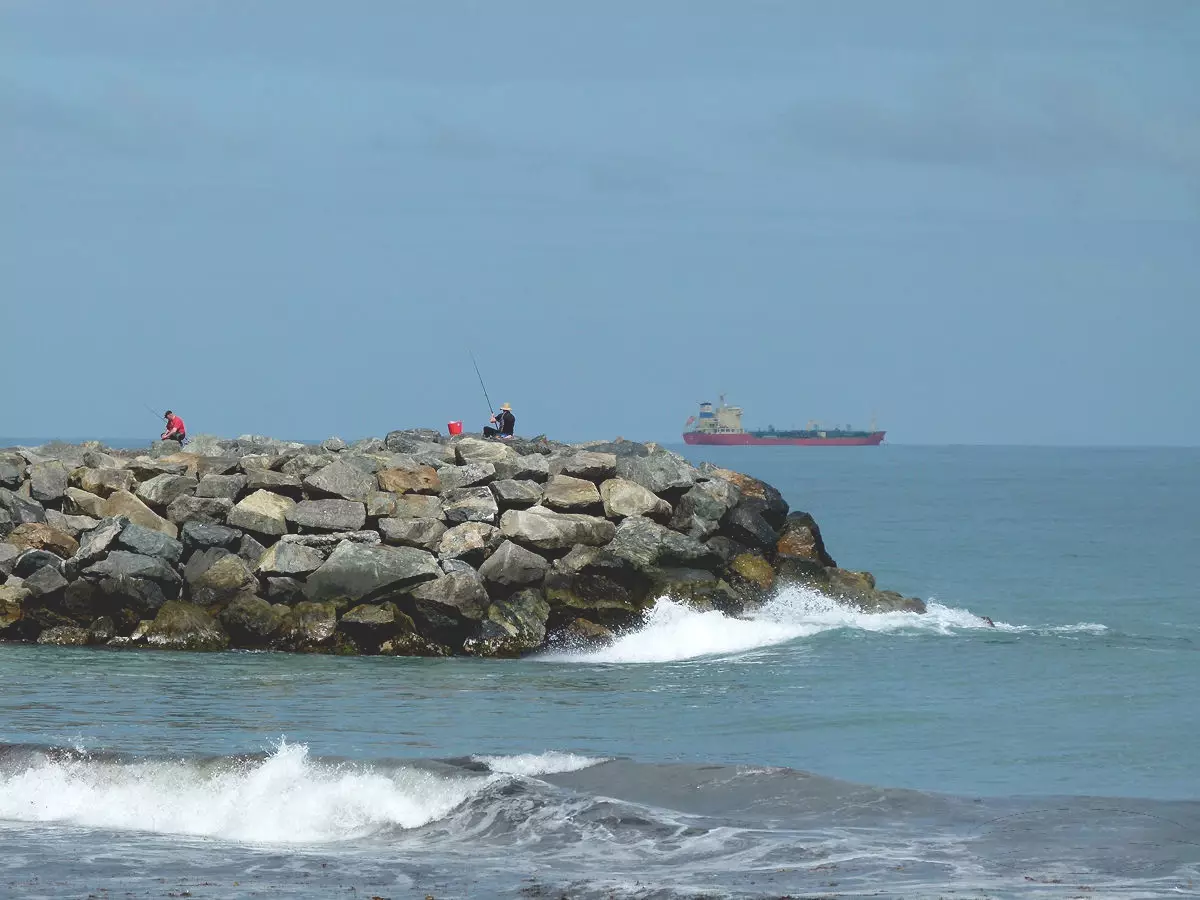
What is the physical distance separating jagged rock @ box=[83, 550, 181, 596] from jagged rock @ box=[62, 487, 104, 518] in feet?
7.56

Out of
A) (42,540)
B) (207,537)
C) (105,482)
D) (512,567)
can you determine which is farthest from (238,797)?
(105,482)

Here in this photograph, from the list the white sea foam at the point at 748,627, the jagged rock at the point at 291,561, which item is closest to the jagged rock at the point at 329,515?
the jagged rock at the point at 291,561

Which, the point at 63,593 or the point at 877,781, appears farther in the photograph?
the point at 63,593

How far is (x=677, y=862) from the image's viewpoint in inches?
500

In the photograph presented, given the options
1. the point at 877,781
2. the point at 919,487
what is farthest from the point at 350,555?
the point at 919,487

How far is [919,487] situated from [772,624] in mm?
77838

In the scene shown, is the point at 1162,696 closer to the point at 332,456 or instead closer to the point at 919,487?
the point at 332,456

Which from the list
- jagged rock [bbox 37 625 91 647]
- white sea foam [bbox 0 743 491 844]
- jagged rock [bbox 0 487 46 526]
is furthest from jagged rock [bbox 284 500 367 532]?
white sea foam [bbox 0 743 491 844]

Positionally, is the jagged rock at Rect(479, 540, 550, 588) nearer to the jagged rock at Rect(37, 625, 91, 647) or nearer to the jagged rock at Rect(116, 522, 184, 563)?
the jagged rock at Rect(116, 522, 184, 563)

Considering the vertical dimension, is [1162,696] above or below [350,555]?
below

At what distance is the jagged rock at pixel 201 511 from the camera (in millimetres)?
26562

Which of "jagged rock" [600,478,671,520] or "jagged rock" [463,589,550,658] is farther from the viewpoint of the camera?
"jagged rock" [600,478,671,520]

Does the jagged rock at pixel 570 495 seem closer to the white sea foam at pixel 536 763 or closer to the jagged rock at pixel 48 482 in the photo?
the jagged rock at pixel 48 482

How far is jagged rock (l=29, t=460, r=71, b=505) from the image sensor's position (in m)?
27.4
